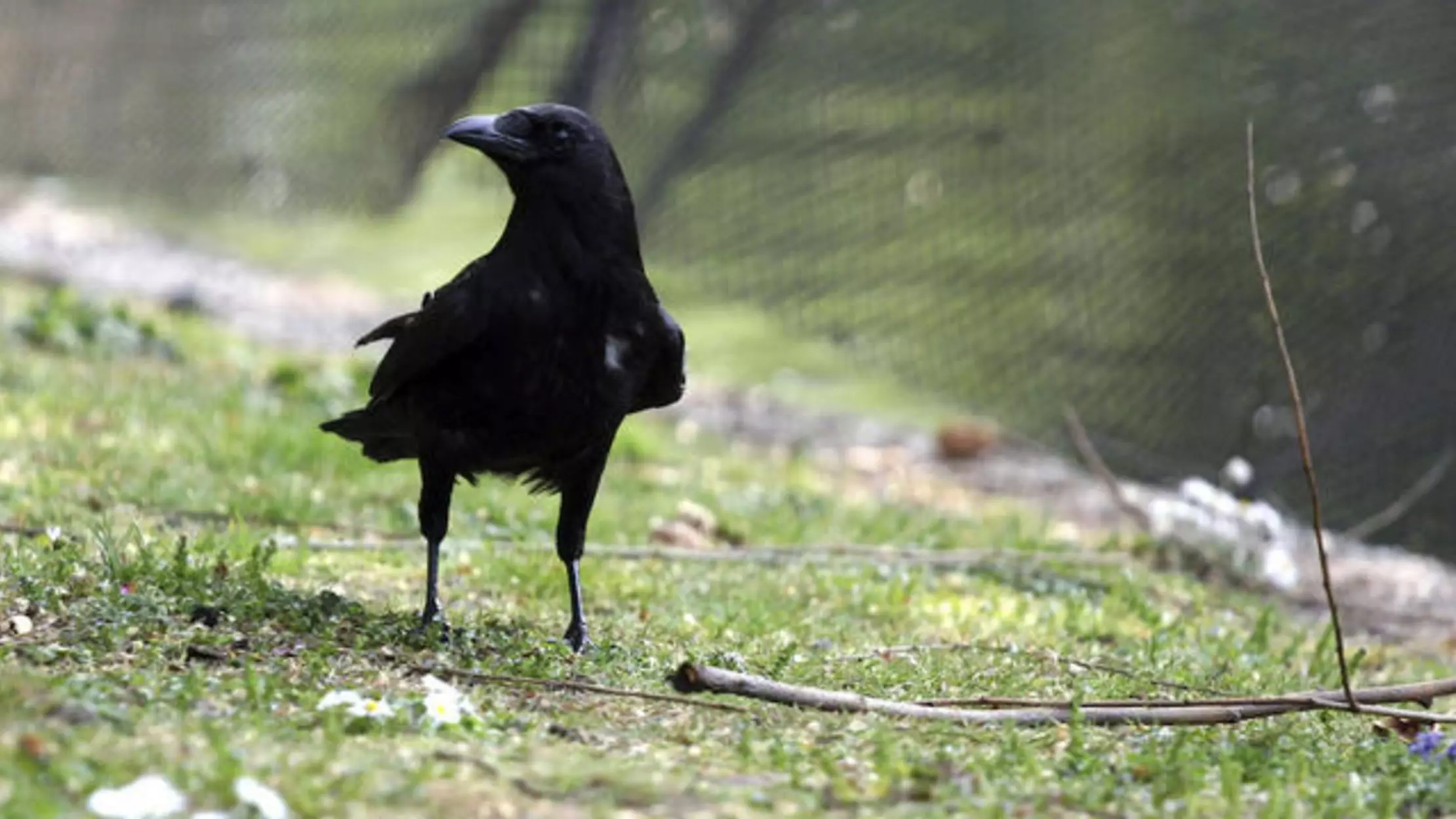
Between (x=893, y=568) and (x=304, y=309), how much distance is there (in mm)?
10283

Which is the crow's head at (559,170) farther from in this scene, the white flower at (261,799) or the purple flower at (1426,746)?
the purple flower at (1426,746)

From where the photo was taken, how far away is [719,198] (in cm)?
859

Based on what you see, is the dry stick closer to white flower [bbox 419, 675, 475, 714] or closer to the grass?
the grass

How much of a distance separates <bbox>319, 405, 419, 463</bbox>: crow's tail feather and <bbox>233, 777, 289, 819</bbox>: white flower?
1825 mm

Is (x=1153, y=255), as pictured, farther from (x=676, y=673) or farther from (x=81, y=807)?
(x=81, y=807)

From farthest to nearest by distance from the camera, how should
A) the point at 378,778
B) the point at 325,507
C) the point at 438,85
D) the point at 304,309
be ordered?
the point at 304,309
the point at 438,85
the point at 325,507
the point at 378,778

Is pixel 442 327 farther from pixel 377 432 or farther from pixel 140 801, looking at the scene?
pixel 140 801

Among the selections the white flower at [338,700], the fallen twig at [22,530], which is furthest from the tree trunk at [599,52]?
the white flower at [338,700]

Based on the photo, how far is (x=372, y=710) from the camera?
340cm

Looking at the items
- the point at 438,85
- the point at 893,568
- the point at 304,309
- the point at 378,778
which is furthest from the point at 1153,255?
the point at 304,309

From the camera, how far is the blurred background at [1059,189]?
7.67m

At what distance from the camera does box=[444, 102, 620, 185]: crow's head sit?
14.0ft

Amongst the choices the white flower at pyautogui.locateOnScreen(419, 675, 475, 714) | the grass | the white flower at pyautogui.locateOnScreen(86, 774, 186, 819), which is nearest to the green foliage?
the grass

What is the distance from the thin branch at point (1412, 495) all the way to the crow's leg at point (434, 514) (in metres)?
4.12
